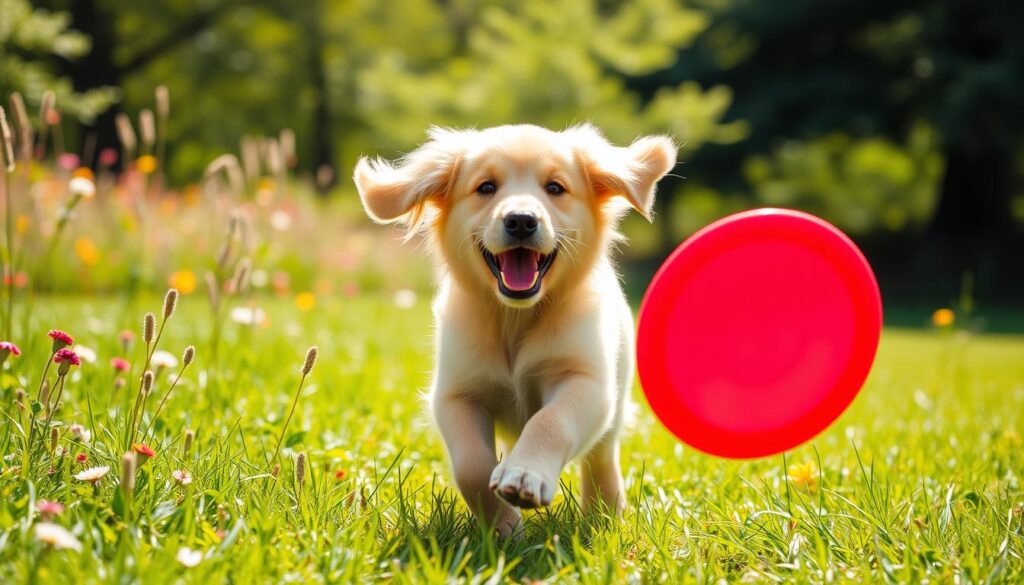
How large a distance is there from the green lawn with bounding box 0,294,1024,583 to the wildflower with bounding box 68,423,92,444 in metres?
0.04

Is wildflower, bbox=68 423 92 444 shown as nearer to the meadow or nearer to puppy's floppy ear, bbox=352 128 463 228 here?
the meadow

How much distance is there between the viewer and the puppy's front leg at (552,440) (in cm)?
243

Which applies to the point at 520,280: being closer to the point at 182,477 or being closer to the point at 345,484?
the point at 345,484

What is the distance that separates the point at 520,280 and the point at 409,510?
778mm

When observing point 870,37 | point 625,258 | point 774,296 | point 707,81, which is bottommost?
point 625,258

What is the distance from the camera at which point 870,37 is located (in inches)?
819

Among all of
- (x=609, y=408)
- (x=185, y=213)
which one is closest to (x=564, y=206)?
(x=609, y=408)

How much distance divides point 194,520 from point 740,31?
1913 centimetres

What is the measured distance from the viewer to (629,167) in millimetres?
3311

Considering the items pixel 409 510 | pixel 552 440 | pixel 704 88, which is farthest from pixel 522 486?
pixel 704 88

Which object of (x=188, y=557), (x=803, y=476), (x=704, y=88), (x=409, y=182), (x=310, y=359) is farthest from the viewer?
(x=704, y=88)

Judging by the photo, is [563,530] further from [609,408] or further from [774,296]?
[774,296]

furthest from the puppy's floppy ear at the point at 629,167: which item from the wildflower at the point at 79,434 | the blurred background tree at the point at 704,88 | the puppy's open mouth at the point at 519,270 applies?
the blurred background tree at the point at 704,88

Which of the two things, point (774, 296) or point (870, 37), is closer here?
point (774, 296)
